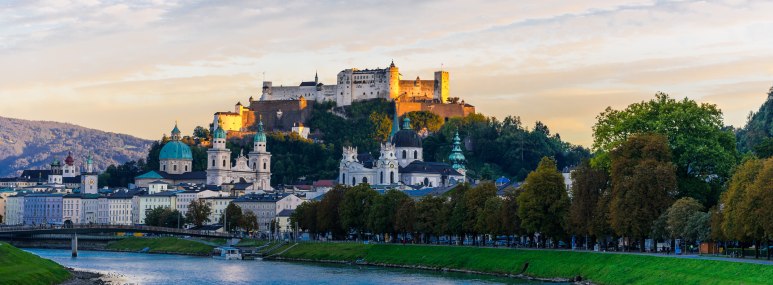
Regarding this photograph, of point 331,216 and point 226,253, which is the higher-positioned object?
point 331,216

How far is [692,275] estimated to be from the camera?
6309 centimetres

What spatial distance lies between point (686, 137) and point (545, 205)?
9622 millimetres

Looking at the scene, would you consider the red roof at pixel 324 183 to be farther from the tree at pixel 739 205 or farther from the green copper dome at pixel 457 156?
the tree at pixel 739 205

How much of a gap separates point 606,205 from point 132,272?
31.5 metres

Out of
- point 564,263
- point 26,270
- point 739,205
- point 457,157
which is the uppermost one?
point 457,157

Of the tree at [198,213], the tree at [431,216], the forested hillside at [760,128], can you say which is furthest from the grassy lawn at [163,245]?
the forested hillside at [760,128]

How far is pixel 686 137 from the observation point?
8356cm

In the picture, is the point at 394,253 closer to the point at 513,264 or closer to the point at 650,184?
the point at 513,264

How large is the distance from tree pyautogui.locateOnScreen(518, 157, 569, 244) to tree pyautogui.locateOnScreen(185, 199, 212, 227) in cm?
7880

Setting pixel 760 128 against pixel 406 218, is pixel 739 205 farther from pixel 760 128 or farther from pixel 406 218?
pixel 760 128

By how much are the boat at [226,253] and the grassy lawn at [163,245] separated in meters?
3.62

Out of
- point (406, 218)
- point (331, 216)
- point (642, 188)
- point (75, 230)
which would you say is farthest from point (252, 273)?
point (75, 230)

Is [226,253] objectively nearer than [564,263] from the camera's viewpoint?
No

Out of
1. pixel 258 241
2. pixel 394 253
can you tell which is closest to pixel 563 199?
pixel 394 253
